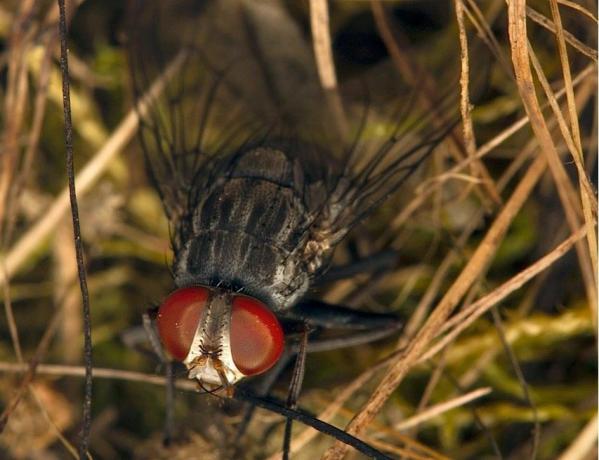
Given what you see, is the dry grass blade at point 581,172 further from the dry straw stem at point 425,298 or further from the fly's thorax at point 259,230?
the fly's thorax at point 259,230

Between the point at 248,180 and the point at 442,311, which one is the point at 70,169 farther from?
the point at 442,311

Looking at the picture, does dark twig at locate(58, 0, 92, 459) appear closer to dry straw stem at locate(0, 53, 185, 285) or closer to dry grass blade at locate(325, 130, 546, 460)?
dry grass blade at locate(325, 130, 546, 460)

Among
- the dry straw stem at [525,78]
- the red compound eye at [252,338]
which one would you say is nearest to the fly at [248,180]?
the red compound eye at [252,338]

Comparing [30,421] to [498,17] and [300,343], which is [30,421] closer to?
[300,343]

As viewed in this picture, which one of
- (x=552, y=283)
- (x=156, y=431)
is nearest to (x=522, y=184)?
(x=552, y=283)

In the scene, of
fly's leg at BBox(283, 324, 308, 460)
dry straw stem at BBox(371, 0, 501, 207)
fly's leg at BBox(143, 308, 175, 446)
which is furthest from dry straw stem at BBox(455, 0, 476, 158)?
fly's leg at BBox(143, 308, 175, 446)
